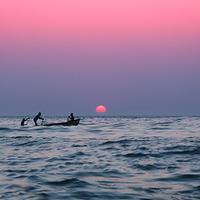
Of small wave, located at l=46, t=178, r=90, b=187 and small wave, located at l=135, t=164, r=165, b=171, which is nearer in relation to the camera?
small wave, located at l=46, t=178, r=90, b=187

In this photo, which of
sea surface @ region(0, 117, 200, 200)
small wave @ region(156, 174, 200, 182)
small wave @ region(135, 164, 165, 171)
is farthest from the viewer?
small wave @ region(135, 164, 165, 171)

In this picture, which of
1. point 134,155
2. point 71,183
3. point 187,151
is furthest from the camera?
point 187,151

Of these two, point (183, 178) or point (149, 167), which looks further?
point (149, 167)

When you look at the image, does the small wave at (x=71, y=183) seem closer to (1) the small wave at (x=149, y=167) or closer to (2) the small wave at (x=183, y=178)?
(2) the small wave at (x=183, y=178)

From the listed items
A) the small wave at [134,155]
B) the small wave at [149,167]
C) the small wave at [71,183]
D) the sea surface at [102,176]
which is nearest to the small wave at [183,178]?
the sea surface at [102,176]

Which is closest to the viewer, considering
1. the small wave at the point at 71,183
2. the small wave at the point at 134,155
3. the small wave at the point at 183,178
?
the small wave at the point at 71,183

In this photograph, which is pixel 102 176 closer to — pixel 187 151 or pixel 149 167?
pixel 149 167

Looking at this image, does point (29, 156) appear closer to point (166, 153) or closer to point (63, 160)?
point (63, 160)

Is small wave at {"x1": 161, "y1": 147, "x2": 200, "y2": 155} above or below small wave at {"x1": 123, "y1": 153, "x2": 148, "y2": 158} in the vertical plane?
above

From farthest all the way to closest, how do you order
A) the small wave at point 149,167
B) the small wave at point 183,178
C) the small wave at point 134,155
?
the small wave at point 134,155
the small wave at point 149,167
the small wave at point 183,178

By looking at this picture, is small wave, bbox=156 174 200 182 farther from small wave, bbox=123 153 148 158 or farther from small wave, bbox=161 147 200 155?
small wave, bbox=161 147 200 155

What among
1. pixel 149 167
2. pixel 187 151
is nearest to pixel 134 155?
pixel 187 151

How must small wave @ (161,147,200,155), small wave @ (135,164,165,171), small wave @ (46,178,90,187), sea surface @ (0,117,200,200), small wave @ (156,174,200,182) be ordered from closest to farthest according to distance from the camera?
sea surface @ (0,117,200,200) < small wave @ (46,178,90,187) < small wave @ (156,174,200,182) < small wave @ (135,164,165,171) < small wave @ (161,147,200,155)

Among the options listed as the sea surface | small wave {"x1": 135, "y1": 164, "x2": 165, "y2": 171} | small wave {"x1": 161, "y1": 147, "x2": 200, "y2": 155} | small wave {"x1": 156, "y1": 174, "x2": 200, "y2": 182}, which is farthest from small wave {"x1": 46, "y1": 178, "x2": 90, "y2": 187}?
small wave {"x1": 161, "y1": 147, "x2": 200, "y2": 155}
